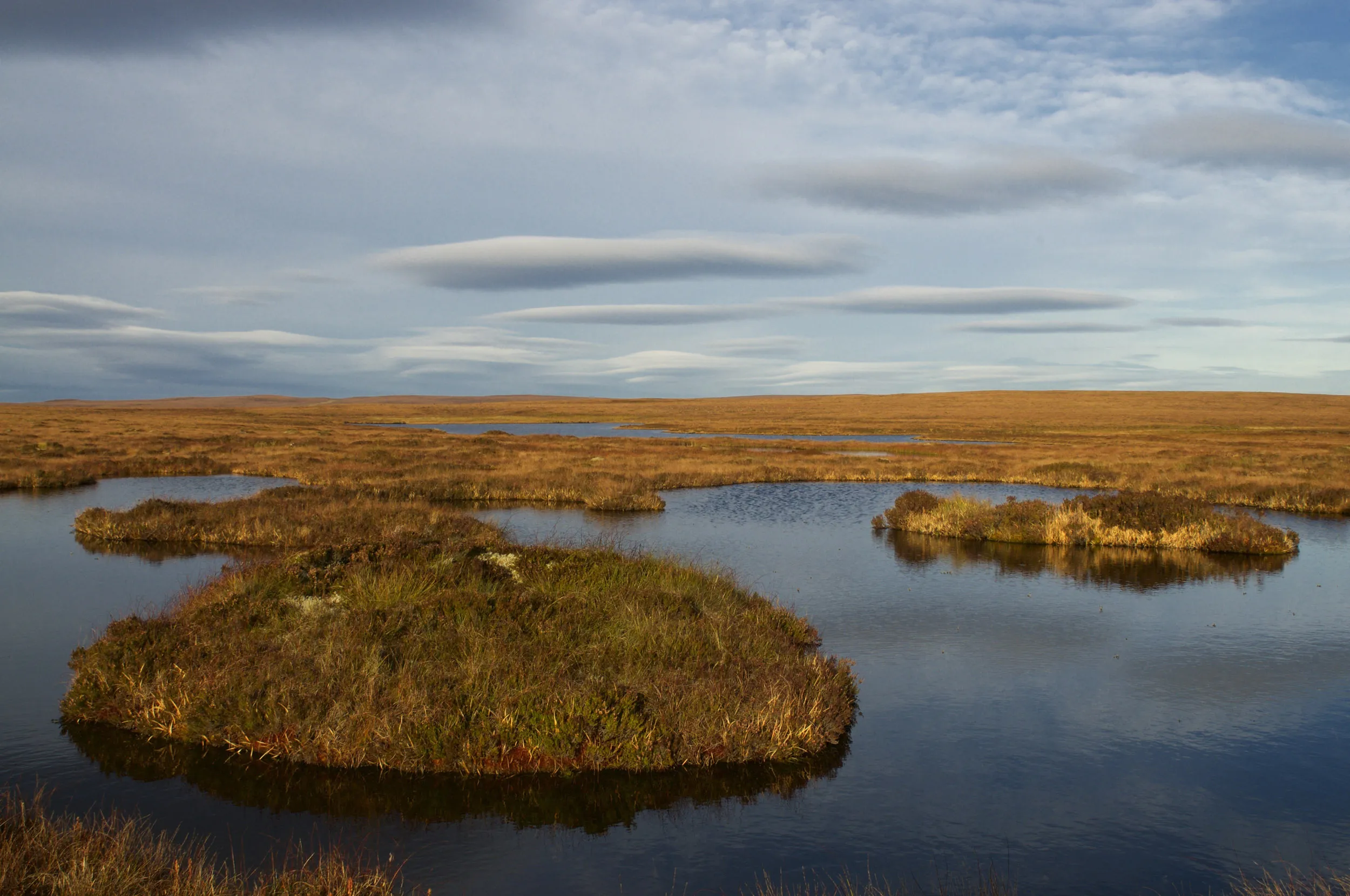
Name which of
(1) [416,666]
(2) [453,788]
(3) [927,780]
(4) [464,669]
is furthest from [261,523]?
(3) [927,780]

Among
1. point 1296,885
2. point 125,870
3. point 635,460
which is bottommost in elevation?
point 1296,885

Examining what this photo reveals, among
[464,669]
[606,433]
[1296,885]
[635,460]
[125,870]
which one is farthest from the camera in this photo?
[606,433]

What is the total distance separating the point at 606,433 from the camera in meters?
112

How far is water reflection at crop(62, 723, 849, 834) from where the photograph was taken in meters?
10.2

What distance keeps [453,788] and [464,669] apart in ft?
6.70

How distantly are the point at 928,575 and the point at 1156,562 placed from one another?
8.49 m

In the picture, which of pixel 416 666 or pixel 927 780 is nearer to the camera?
pixel 927 780

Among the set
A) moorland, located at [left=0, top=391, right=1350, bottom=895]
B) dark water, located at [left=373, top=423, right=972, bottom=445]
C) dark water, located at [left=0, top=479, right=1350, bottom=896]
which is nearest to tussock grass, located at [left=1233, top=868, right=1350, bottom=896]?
moorland, located at [left=0, top=391, right=1350, bottom=895]

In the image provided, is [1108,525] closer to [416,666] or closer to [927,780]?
[927,780]

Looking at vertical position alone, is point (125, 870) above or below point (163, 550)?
above

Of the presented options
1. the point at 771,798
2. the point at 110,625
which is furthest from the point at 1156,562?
the point at 110,625

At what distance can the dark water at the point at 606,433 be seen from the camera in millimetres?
96688

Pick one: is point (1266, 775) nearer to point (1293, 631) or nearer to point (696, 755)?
point (696, 755)

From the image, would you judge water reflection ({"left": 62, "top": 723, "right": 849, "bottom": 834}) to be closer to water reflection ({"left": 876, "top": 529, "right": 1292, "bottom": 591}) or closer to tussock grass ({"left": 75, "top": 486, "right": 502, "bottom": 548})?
tussock grass ({"left": 75, "top": 486, "right": 502, "bottom": 548})
